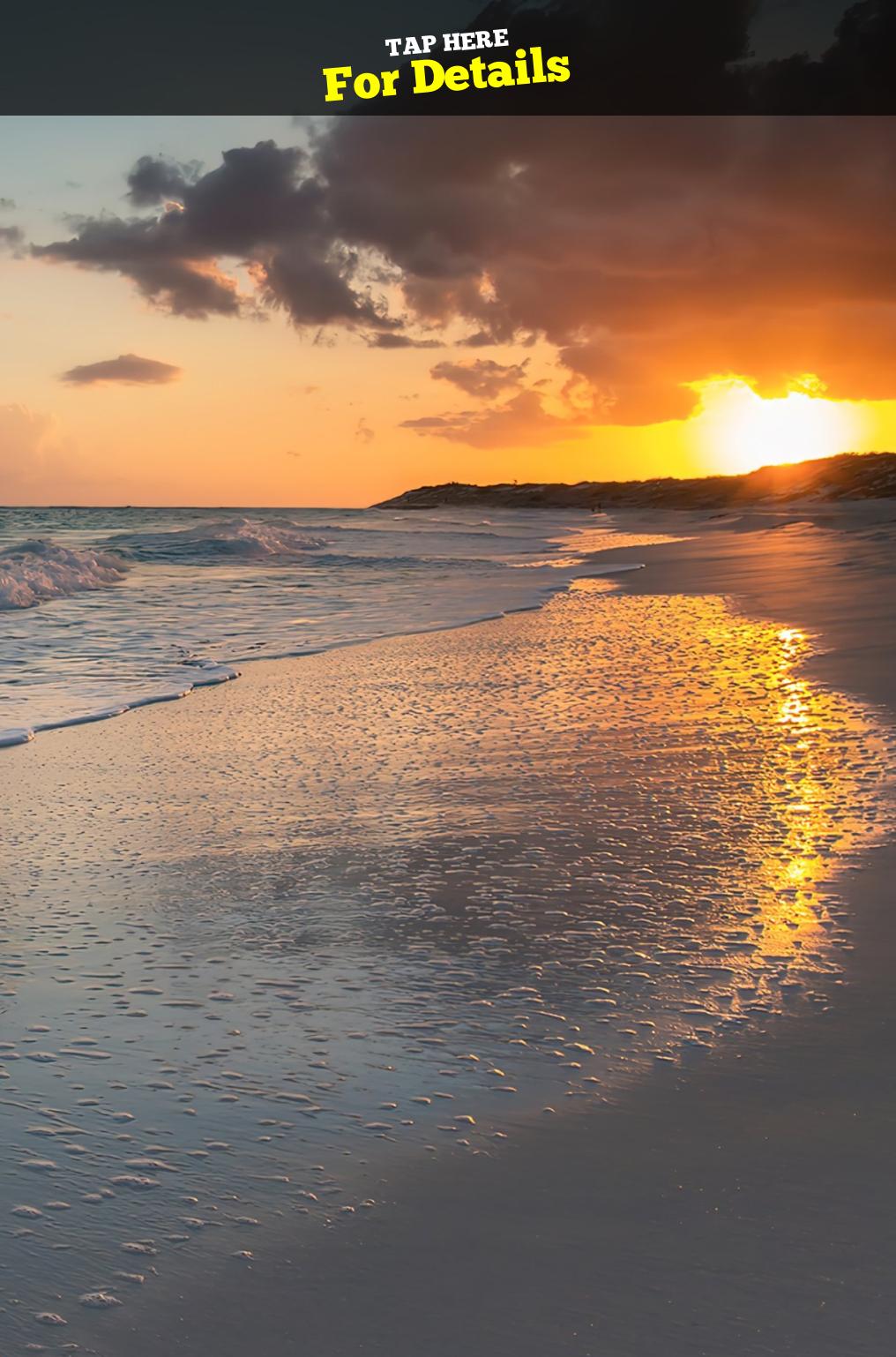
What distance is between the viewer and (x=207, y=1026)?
293 cm

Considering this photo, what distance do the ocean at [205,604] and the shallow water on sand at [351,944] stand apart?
2.42 m

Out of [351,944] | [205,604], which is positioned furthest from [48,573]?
[351,944]

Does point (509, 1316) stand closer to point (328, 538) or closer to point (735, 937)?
point (735, 937)

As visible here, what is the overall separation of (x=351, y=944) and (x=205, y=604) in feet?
46.6

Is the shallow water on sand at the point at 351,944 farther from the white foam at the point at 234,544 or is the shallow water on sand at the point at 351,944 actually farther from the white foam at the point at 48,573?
the white foam at the point at 234,544

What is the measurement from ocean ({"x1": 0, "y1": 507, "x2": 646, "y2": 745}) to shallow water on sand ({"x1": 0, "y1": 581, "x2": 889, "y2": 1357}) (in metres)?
2.42

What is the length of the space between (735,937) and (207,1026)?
4.90 feet

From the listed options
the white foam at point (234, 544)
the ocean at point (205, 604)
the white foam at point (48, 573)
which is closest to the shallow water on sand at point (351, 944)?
the ocean at point (205, 604)

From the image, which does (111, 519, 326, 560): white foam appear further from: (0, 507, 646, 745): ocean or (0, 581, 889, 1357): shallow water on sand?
(0, 581, 889, 1357): shallow water on sand

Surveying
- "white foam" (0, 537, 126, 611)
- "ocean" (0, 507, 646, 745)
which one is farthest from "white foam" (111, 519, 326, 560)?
"white foam" (0, 537, 126, 611)

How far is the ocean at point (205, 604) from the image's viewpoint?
941cm

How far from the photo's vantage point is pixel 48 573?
71.0 ft

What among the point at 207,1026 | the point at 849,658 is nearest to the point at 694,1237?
the point at 207,1026

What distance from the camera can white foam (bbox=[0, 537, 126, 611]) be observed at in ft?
59.8
